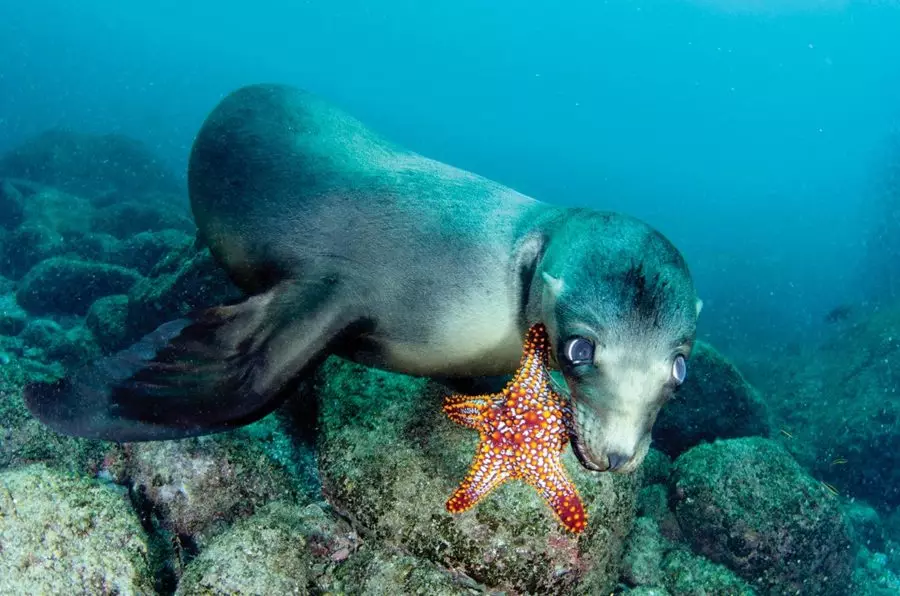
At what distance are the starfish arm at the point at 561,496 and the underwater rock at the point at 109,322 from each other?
240 inches

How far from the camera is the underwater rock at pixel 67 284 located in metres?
8.56

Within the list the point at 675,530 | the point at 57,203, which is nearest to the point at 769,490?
the point at 675,530

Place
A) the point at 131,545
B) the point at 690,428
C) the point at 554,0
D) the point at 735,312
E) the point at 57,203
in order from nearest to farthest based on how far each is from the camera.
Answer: the point at 131,545 → the point at 690,428 → the point at 57,203 → the point at 735,312 → the point at 554,0

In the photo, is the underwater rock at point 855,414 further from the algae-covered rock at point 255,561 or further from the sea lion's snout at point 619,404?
the algae-covered rock at point 255,561

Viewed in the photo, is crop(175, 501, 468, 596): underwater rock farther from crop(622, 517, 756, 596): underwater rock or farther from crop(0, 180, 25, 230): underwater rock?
crop(0, 180, 25, 230): underwater rock

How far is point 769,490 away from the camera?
4.51 metres

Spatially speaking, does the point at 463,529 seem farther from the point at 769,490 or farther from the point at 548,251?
the point at 769,490

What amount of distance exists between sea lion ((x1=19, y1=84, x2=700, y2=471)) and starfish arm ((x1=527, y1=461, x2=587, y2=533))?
0.12 m

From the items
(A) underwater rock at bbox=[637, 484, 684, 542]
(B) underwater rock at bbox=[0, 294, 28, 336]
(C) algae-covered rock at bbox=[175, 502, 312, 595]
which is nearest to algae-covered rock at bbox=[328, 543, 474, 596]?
(C) algae-covered rock at bbox=[175, 502, 312, 595]

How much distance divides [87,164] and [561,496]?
2377 cm

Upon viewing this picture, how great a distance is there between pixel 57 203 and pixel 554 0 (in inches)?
5555

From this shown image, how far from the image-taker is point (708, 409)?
20.3 feet

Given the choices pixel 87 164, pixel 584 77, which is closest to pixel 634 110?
pixel 584 77

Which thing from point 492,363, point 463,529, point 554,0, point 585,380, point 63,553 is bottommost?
point 554,0
